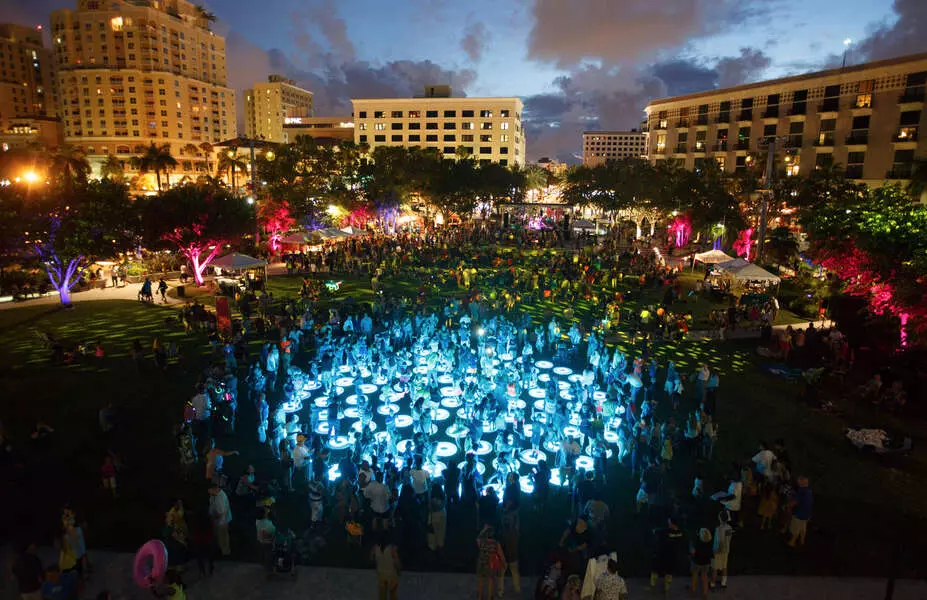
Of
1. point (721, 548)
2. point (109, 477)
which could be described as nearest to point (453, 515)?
point (721, 548)

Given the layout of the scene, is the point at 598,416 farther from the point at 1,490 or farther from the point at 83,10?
the point at 83,10

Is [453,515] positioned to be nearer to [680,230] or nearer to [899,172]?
[680,230]

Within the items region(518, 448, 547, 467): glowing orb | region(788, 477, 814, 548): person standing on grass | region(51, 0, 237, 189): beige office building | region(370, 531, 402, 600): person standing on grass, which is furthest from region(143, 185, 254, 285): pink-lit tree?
region(51, 0, 237, 189): beige office building

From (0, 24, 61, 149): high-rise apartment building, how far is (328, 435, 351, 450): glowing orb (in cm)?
14139

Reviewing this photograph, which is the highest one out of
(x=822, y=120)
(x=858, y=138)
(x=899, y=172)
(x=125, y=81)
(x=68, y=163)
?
(x=125, y=81)

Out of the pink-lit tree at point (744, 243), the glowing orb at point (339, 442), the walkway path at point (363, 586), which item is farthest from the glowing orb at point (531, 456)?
the pink-lit tree at point (744, 243)

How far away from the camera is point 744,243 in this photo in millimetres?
41375

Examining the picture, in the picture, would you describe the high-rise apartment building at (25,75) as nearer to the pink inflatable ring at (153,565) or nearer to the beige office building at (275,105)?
the beige office building at (275,105)

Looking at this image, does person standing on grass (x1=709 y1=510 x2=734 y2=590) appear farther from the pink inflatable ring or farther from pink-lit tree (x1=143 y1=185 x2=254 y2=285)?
pink-lit tree (x1=143 y1=185 x2=254 y2=285)

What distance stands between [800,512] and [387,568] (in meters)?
7.39

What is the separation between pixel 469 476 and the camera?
35.6 feet

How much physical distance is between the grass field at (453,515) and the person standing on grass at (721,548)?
968 millimetres

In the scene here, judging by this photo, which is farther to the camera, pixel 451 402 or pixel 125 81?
pixel 125 81

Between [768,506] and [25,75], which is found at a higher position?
[25,75]
